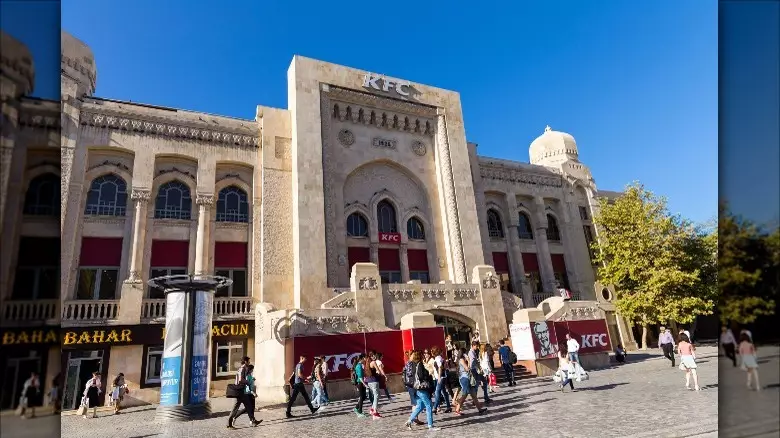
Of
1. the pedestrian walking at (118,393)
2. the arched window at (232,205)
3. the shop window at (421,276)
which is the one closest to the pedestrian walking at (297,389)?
the pedestrian walking at (118,393)

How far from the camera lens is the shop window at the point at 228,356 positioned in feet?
68.1

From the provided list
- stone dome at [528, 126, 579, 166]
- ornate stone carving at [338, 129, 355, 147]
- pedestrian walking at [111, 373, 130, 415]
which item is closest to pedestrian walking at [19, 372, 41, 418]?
pedestrian walking at [111, 373, 130, 415]

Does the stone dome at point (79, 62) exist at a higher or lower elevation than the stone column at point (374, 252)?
higher

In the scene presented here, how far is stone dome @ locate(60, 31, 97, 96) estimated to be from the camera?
22391 millimetres

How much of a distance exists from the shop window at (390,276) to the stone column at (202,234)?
9588mm

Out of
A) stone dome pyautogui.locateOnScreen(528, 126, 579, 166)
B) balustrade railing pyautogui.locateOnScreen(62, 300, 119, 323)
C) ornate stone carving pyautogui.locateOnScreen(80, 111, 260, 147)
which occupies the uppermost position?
stone dome pyautogui.locateOnScreen(528, 126, 579, 166)

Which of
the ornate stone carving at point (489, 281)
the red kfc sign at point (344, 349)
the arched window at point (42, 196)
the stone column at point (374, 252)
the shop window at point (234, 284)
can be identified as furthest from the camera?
the stone column at point (374, 252)

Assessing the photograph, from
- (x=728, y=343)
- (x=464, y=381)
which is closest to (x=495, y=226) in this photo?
(x=464, y=381)

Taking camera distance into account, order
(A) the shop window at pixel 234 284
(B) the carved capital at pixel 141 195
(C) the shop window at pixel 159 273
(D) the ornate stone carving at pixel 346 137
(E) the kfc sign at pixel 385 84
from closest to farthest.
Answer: (C) the shop window at pixel 159 273, (B) the carved capital at pixel 141 195, (A) the shop window at pixel 234 284, (D) the ornate stone carving at pixel 346 137, (E) the kfc sign at pixel 385 84

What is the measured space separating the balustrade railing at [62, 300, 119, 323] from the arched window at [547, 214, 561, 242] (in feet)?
94.9

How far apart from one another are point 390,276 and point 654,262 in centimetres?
1722

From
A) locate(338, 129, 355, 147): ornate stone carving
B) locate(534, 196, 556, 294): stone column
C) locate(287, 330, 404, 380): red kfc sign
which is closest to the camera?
locate(287, 330, 404, 380): red kfc sign

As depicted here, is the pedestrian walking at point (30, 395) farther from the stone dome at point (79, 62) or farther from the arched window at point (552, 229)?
the arched window at point (552, 229)

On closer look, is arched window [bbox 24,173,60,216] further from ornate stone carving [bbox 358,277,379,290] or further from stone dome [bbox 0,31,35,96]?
ornate stone carving [bbox 358,277,379,290]
